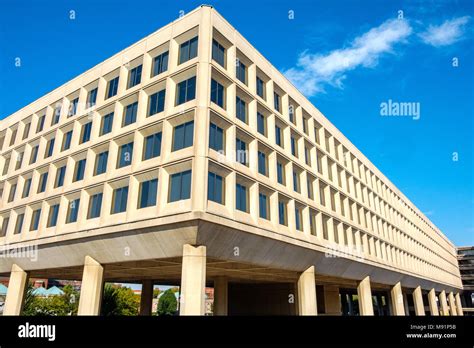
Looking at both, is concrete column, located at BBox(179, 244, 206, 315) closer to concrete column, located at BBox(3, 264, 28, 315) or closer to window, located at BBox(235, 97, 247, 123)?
window, located at BBox(235, 97, 247, 123)

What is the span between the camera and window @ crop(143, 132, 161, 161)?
69.2 ft

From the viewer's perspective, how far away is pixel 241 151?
879 inches

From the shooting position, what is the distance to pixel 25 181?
30.1 metres

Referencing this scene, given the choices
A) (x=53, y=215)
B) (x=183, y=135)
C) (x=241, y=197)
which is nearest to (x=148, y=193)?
(x=183, y=135)

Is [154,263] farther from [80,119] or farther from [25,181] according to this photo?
[25,181]

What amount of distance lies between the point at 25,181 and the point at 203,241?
21050 millimetres

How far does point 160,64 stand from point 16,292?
70.6ft

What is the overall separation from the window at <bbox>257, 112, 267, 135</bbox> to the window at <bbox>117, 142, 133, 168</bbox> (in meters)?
8.98

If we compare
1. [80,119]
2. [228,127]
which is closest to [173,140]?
[228,127]

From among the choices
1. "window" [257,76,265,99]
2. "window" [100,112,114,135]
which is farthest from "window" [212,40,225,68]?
"window" [100,112,114,135]

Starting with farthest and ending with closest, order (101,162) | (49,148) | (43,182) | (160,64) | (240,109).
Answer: (49,148) → (43,182) → (101,162) → (160,64) → (240,109)

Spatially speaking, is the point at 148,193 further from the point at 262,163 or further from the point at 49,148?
the point at 49,148

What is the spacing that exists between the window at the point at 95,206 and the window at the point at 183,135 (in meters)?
7.08

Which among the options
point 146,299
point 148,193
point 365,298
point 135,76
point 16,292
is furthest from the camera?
point 146,299
